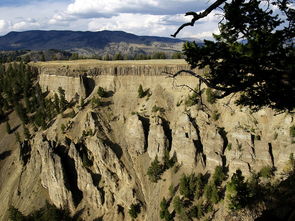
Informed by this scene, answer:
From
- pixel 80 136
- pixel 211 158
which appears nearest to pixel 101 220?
pixel 80 136

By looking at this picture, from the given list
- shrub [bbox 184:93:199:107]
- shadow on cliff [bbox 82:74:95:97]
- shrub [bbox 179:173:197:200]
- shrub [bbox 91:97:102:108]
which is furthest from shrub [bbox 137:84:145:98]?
shrub [bbox 179:173:197:200]

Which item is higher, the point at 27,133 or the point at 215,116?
the point at 215,116

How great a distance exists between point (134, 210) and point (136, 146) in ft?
63.7

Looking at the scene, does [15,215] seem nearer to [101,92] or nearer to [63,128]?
[63,128]

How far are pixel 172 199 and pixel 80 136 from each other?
119 feet

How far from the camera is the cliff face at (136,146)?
6775cm

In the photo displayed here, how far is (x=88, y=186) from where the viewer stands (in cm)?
7700

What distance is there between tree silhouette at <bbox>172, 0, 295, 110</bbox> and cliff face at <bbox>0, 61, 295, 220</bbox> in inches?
2184

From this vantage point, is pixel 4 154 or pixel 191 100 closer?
pixel 191 100

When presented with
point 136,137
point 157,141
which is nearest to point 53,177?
point 136,137

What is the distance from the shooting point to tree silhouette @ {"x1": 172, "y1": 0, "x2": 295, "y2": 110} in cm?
1361

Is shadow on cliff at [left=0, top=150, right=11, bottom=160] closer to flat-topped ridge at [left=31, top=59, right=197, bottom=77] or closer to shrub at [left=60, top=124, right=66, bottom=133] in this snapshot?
shrub at [left=60, top=124, right=66, bottom=133]

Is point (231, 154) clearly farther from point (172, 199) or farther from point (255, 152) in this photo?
point (172, 199)

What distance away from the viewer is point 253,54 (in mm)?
13367
